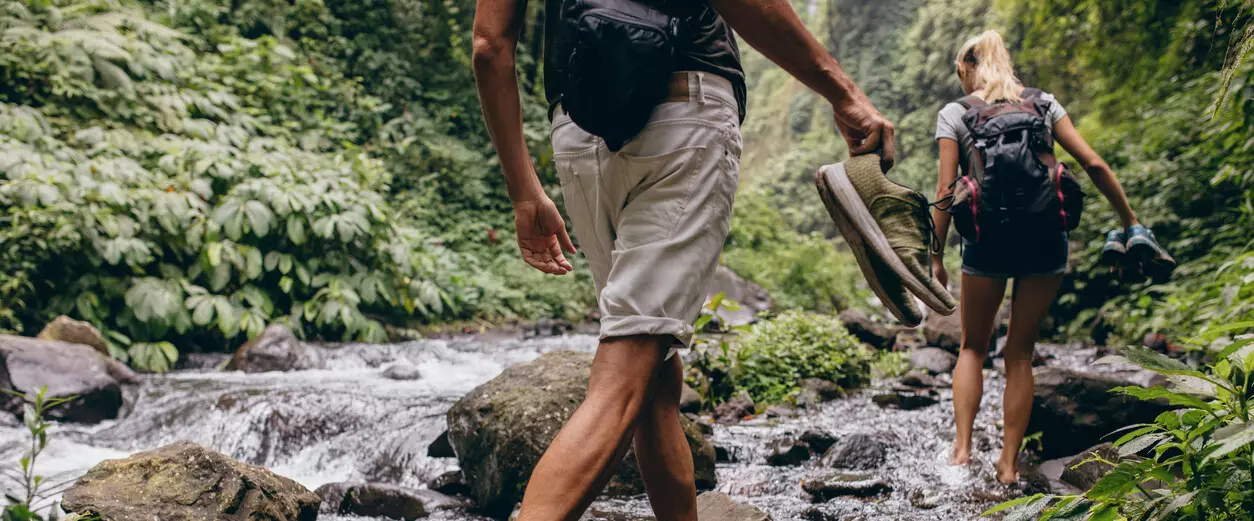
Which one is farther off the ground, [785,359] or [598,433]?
[598,433]

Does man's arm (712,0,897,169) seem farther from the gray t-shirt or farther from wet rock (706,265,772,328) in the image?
wet rock (706,265,772,328)

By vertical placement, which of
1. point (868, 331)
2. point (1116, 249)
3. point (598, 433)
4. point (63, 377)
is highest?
point (1116, 249)

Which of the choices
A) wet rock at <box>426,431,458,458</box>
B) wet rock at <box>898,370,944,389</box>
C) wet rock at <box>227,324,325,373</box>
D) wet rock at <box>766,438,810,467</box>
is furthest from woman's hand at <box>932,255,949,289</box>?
wet rock at <box>227,324,325,373</box>

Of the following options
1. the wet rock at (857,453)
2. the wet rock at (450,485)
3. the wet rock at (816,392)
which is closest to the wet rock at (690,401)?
the wet rock at (816,392)

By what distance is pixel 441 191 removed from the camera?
12.7 meters

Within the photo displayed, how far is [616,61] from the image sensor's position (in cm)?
162

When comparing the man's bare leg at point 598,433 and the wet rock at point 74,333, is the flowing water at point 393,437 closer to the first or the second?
the wet rock at point 74,333

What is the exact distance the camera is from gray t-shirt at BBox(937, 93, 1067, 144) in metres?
3.27

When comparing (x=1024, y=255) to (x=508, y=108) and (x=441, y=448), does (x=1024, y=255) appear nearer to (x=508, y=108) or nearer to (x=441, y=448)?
(x=508, y=108)

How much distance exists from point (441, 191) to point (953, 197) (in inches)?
412

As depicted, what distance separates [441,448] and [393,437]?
38 cm

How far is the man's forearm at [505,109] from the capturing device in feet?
5.49

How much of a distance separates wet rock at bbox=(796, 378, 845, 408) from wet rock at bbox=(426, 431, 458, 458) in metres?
2.40

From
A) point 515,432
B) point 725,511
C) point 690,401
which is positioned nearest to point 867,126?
point 725,511
